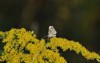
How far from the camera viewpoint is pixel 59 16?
25.2ft

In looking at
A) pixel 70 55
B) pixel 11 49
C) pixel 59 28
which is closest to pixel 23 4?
pixel 59 28

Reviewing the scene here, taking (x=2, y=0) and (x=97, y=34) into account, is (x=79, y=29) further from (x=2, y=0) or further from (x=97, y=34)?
(x=2, y=0)

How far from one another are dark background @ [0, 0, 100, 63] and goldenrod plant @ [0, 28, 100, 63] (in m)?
4.25

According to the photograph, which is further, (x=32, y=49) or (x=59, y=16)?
(x=59, y=16)

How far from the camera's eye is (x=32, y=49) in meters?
2.35

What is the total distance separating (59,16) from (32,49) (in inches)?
211

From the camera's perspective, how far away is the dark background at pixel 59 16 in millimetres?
6945

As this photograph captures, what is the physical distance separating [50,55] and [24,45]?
0.12 meters

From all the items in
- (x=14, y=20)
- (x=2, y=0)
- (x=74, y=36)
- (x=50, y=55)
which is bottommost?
(x=50, y=55)

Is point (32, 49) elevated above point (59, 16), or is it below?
below

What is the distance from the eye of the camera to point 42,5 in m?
7.40

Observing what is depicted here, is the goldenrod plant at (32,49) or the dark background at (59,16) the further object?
the dark background at (59,16)

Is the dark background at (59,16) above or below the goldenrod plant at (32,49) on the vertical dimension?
above

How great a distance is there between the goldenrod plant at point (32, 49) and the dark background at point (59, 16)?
4255 millimetres
